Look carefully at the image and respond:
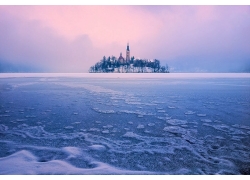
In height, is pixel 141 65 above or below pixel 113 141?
above

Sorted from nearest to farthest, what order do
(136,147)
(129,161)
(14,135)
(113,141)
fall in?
(129,161), (136,147), (113,141), (14,135)

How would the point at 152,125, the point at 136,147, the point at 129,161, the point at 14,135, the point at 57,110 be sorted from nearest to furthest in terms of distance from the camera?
the point at 129,161
the point at 136,147
the point at 14,135
the point at 152,125
the point at 57,110

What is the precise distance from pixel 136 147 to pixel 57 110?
113 inches

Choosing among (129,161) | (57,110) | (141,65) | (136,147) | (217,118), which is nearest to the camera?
(129,161)

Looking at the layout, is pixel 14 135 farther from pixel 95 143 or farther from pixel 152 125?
pixel 152 125
